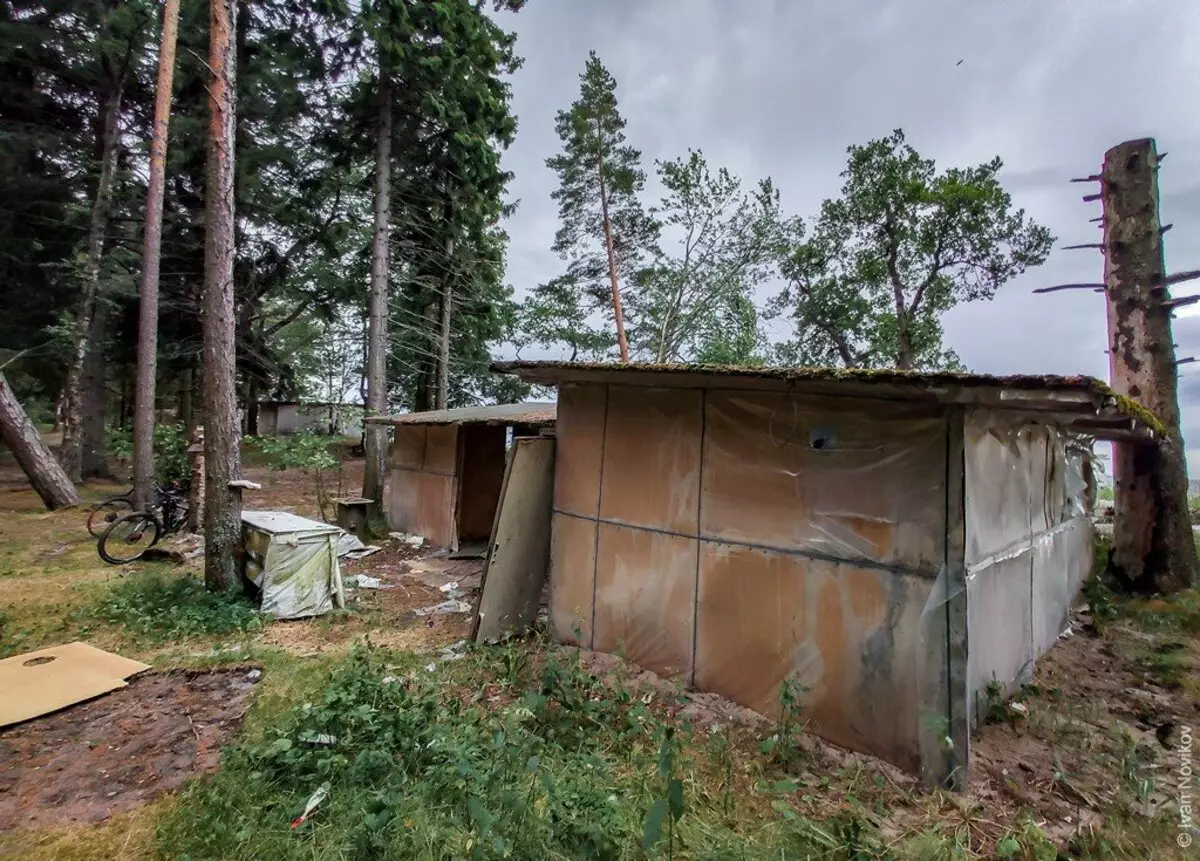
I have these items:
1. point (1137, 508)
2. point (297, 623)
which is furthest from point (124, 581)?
point (1137, 508)

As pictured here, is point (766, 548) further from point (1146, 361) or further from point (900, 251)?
point (900, 251)

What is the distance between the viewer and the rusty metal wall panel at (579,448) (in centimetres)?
496

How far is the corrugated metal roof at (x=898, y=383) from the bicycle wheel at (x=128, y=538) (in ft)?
20.8

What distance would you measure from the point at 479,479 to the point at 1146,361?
973 centimetres

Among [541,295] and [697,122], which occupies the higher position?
[697,122]

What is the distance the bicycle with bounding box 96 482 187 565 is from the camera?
720 centimetres

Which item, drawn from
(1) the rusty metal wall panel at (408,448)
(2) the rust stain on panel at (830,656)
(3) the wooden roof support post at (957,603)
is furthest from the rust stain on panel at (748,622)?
(1) the rusty metal wall panel at (408,448)

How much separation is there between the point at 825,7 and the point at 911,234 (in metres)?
6.52

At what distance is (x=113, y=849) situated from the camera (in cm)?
233

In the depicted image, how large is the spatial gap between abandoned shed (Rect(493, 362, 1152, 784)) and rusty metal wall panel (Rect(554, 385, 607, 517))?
0.02 metres

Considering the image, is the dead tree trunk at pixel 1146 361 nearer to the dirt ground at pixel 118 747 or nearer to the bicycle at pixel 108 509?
the dirt ground at pixel 118 747

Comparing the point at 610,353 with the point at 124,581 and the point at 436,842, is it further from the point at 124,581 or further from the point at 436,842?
the point at 436,842

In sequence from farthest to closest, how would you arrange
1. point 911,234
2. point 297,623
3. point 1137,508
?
point 911,234, point 1137,508, point 297,623

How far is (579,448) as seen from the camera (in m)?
5.09
